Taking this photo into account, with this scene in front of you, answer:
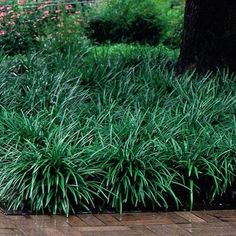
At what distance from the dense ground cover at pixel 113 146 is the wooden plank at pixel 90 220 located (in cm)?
11

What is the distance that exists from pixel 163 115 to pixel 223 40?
2892 mm

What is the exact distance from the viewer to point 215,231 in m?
5.73

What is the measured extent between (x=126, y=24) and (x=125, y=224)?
13.3 m

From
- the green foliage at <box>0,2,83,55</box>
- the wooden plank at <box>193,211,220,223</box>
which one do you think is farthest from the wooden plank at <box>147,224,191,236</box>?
the green foliage at <box>0,2,83,55</box>

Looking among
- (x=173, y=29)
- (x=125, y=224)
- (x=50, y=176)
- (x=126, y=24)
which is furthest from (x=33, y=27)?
(x=125, y=224)

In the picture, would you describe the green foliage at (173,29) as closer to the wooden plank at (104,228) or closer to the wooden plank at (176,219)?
the wooden plank at (176,219)

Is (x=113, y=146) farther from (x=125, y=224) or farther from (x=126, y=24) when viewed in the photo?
(x=126, y=24)

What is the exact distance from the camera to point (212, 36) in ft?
32.8

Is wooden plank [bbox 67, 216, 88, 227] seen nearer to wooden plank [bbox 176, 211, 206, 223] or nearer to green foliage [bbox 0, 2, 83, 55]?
wooden plank [bbox 176, 211, 206, 223]

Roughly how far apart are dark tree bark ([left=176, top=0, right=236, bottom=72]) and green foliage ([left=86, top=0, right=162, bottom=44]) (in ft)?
28.5

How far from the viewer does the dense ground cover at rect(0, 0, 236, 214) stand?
6156mm

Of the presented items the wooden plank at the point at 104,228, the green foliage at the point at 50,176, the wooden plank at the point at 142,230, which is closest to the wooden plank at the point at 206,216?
the wooden plank at the point at 142,230

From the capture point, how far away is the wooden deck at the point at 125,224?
561cm

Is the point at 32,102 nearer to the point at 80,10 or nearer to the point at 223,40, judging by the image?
the point at 223,40
